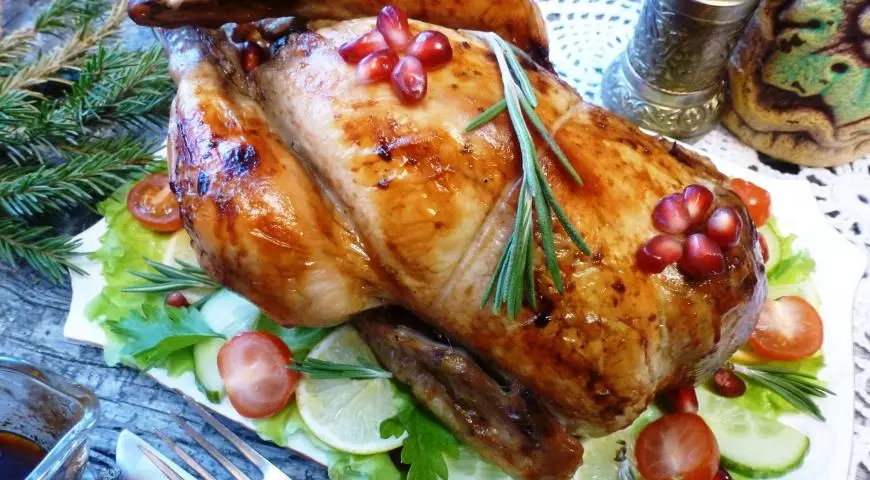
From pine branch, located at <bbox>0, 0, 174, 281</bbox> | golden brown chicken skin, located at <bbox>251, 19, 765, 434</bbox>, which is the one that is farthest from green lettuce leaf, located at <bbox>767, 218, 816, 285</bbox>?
pine branch, located at <bbox>0, 0, 174, 281</bbox>

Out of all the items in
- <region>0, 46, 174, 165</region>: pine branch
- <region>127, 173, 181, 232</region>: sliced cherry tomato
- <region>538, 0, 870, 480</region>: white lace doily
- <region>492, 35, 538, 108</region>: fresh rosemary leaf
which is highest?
<region>492, 35, 538, 108</region>: fresh rosemary leaf

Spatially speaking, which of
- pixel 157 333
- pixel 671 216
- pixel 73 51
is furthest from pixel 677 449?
pixel 73 51

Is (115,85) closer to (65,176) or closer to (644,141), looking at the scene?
(65,176)

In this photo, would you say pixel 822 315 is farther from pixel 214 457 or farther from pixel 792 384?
pixel 214 457

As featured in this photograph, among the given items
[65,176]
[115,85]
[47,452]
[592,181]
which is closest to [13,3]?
[115,85]

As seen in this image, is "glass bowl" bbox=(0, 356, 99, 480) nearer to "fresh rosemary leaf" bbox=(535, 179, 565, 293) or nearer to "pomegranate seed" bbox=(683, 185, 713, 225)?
"fresh rosemary leaf" bbox=(535, 179, 565, 293)

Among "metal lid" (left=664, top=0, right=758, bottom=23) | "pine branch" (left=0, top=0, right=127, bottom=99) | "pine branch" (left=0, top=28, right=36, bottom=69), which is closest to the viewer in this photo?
"metal lid" (left=664, top=0, right=758, bottom=23)
